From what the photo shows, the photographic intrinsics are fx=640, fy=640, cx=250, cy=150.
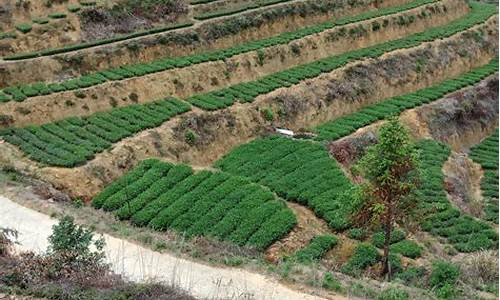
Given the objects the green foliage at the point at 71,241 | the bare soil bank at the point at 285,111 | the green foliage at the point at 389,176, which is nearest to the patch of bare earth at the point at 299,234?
the green foliage at the point at 389,176

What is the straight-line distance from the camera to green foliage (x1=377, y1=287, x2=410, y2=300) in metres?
25.2

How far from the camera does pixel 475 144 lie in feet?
219

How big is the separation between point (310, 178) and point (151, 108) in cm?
1431

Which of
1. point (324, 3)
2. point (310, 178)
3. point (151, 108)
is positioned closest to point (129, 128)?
point (151, 108)

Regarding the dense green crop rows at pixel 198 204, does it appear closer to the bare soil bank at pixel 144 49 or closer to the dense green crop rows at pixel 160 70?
the dense green crop rows at pixel 160 70

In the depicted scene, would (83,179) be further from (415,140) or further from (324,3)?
(324,3)

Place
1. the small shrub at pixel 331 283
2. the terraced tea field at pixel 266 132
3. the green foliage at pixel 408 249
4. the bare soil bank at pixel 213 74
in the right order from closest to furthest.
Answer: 1. the small shrub at pixel 331 283
2. the terraced tea field at pixel 266 132
3. the green foliage at pixel 408 249
4. the bare soil bank at pixel 213 74

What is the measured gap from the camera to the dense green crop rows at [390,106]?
55.1m

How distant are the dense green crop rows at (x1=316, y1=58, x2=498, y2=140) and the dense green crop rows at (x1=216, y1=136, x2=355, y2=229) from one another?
13.9 feet

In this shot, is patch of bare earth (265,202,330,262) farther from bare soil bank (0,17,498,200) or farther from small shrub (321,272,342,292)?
bare soil bank (0,17,498,200)

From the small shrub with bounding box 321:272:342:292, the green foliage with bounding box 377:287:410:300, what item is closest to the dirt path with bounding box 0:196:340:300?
the small shrub with bounding box 321:272:342:292

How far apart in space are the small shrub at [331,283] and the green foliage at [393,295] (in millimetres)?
1650

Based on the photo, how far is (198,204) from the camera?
38281 millimetres

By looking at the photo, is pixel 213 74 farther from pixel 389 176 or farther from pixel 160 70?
pixel 389 176
